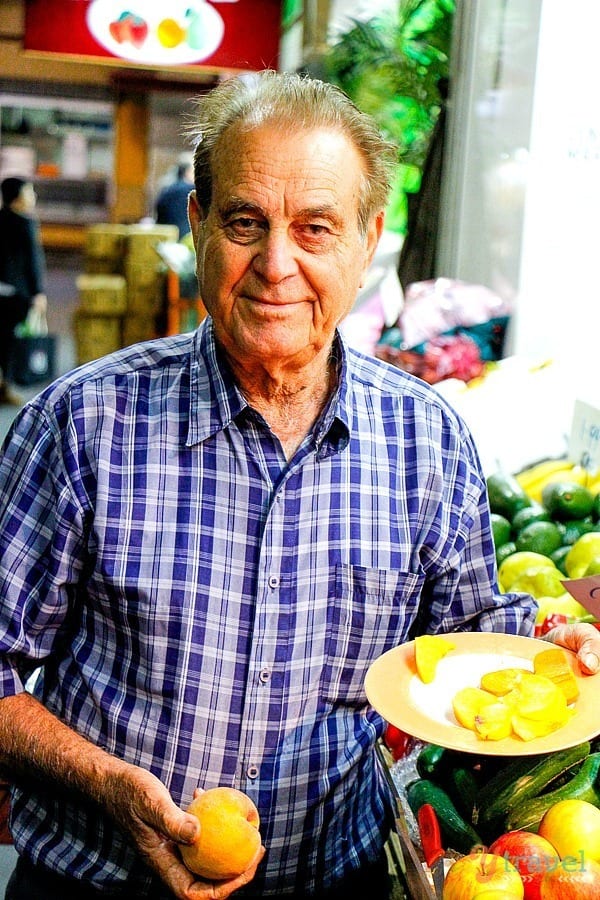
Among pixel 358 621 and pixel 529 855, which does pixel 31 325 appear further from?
pixel 529 855

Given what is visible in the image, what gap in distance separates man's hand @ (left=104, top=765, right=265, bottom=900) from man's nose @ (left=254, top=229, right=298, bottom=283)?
69 cm

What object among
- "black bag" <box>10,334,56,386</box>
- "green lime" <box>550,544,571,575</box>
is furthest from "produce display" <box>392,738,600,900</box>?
"black bag" <box>10,334,56,386</box>

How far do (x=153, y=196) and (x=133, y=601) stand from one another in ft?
45.1

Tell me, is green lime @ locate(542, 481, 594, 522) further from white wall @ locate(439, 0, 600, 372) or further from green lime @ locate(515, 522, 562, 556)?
white wall @ locate(439, 0, 600, 372)

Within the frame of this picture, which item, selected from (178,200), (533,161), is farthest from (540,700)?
(178,200)

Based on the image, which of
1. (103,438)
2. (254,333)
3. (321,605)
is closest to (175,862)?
(321,605)

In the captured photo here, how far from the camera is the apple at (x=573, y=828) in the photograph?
1301mm

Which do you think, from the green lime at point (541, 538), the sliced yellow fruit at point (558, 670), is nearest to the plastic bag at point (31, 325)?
the green lime at point (541, 538)

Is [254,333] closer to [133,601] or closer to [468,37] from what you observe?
[133,601]

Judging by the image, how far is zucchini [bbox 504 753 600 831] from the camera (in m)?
1.42

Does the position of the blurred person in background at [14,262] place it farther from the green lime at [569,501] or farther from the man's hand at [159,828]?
the man's hand at [159,828]

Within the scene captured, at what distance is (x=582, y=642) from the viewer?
1.55 meters

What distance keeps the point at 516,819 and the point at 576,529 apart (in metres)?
1.43

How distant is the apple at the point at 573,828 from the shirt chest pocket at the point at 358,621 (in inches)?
15.0
